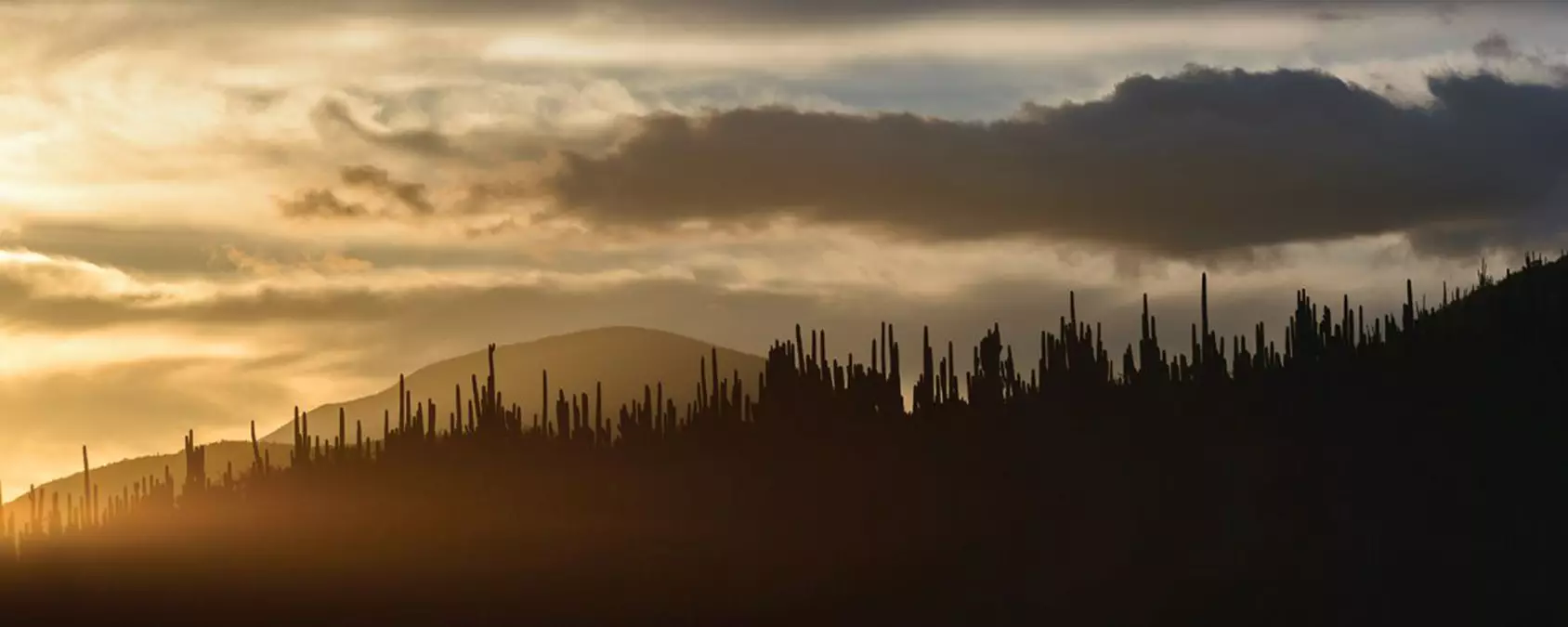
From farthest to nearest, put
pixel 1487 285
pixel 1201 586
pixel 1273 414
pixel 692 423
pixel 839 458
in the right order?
pixel 1487 285 < pixel 692 423 < pixel 839 458 < pixel 1273 414 < pixel 1201 586

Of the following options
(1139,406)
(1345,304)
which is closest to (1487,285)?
(1345,304)

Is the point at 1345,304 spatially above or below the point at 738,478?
above

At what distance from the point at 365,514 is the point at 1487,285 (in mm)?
69277

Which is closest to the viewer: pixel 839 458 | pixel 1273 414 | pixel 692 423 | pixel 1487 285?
pixel 1273 414

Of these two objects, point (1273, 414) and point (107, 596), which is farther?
point (107, 596)

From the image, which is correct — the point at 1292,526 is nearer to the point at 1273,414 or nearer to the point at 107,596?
the point at 1273,414

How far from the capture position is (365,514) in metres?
124

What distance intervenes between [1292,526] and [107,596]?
57.4m

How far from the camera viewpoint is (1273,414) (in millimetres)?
84062

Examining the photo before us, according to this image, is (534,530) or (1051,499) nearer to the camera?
(1051,499)

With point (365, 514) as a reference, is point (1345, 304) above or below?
above

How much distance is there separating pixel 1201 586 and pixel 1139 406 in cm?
921

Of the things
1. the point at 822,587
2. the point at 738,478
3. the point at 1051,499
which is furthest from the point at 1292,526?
the point at 738,478

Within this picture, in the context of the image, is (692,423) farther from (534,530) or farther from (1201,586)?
(1201,586)
